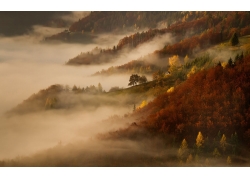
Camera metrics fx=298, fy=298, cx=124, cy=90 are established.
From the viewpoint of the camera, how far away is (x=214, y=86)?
267 cm

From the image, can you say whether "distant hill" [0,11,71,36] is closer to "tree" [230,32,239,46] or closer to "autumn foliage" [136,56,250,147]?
"autumn foliage" [136,56,250,147]

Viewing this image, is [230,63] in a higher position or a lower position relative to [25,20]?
lower

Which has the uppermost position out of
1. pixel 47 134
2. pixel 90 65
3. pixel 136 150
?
pixel 90 65

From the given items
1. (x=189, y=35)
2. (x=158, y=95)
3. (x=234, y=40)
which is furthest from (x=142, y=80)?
(x=234, y=40)

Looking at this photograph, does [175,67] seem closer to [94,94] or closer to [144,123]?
[144,123]

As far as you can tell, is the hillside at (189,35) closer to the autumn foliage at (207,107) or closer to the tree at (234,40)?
the tree at (234,40)

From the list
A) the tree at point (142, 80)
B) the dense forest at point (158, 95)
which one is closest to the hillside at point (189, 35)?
the dense forest at point (158, 95)

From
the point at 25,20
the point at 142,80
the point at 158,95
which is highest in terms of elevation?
the point at 25,20

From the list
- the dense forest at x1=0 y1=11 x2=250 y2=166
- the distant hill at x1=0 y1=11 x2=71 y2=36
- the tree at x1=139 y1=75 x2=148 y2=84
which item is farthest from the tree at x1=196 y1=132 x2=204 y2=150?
the distant hill at x1=0 y1=11 x2=71 y2=36

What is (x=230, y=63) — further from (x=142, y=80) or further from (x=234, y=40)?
(x=142, y=80)

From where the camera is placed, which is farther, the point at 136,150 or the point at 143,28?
the point at 143,28

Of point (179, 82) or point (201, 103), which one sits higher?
point (179, 82)
